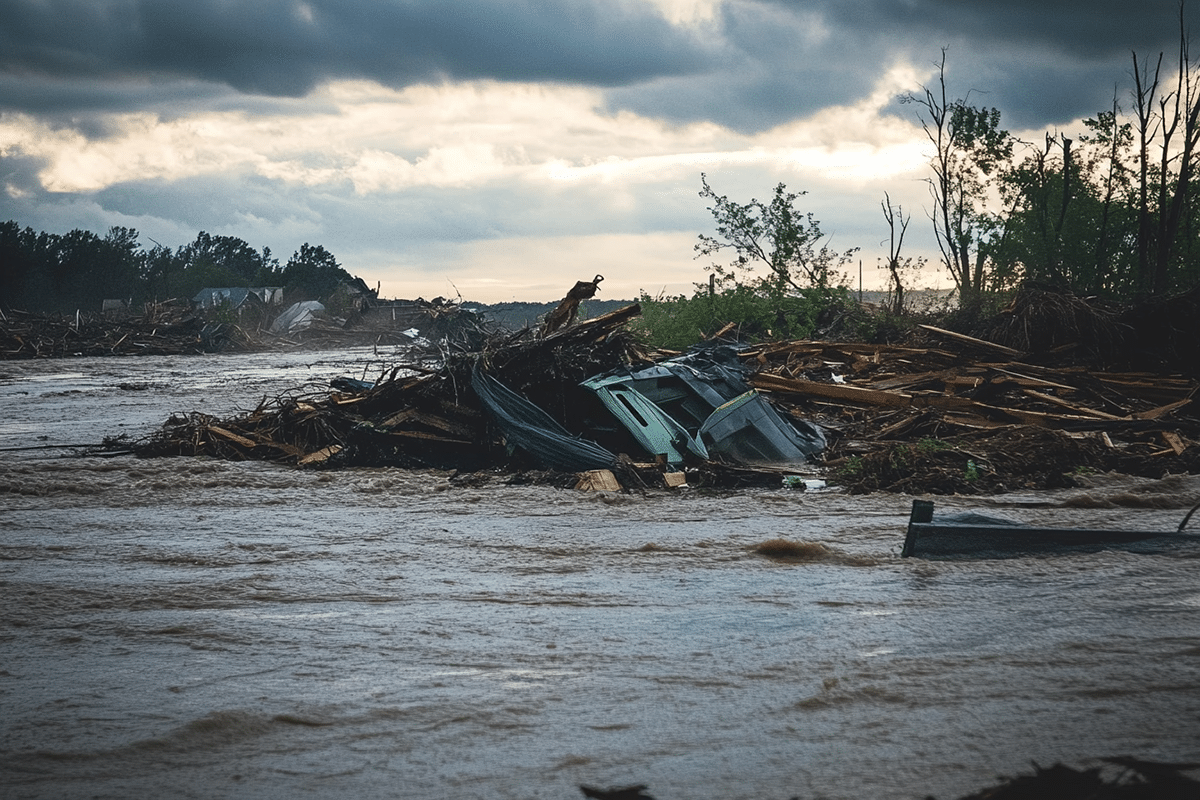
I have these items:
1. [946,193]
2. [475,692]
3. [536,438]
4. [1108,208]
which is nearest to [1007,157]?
[946,193]

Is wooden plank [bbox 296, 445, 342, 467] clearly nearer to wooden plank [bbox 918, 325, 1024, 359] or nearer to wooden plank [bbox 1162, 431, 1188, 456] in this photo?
wooden plank [bbox 1162, 431, 1188, 456]

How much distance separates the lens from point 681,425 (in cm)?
1155

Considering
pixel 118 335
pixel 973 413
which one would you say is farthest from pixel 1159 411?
pixel 118 335

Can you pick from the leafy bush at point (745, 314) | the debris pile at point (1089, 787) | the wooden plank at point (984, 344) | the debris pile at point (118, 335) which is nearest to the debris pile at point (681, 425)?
the wooden plank at point (984, 344)

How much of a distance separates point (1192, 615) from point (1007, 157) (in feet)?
132

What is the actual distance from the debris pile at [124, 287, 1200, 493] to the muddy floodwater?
5.26 feet

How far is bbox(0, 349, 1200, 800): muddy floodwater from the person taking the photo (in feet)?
10.6

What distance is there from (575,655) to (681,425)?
7.23 m

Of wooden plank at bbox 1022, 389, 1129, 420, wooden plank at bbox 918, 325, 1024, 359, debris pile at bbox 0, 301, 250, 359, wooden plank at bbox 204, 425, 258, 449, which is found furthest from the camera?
debris pile at bbox 0, 301, 250, 359

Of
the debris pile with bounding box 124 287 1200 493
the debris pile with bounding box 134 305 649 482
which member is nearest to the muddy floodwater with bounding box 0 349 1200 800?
the debris pile with bounding box 124 287 1200 493

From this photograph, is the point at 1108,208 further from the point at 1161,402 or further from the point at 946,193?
the point at 1161,402

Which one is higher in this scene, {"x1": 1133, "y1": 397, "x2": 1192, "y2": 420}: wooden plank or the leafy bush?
the leafy bush

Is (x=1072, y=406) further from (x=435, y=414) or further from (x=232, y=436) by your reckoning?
(x=232, y=436)

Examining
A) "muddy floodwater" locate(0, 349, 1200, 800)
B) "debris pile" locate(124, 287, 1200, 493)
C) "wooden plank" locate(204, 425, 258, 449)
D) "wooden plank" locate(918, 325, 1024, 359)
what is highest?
"wooden plank" locate(918, 325, 1024, 359)
